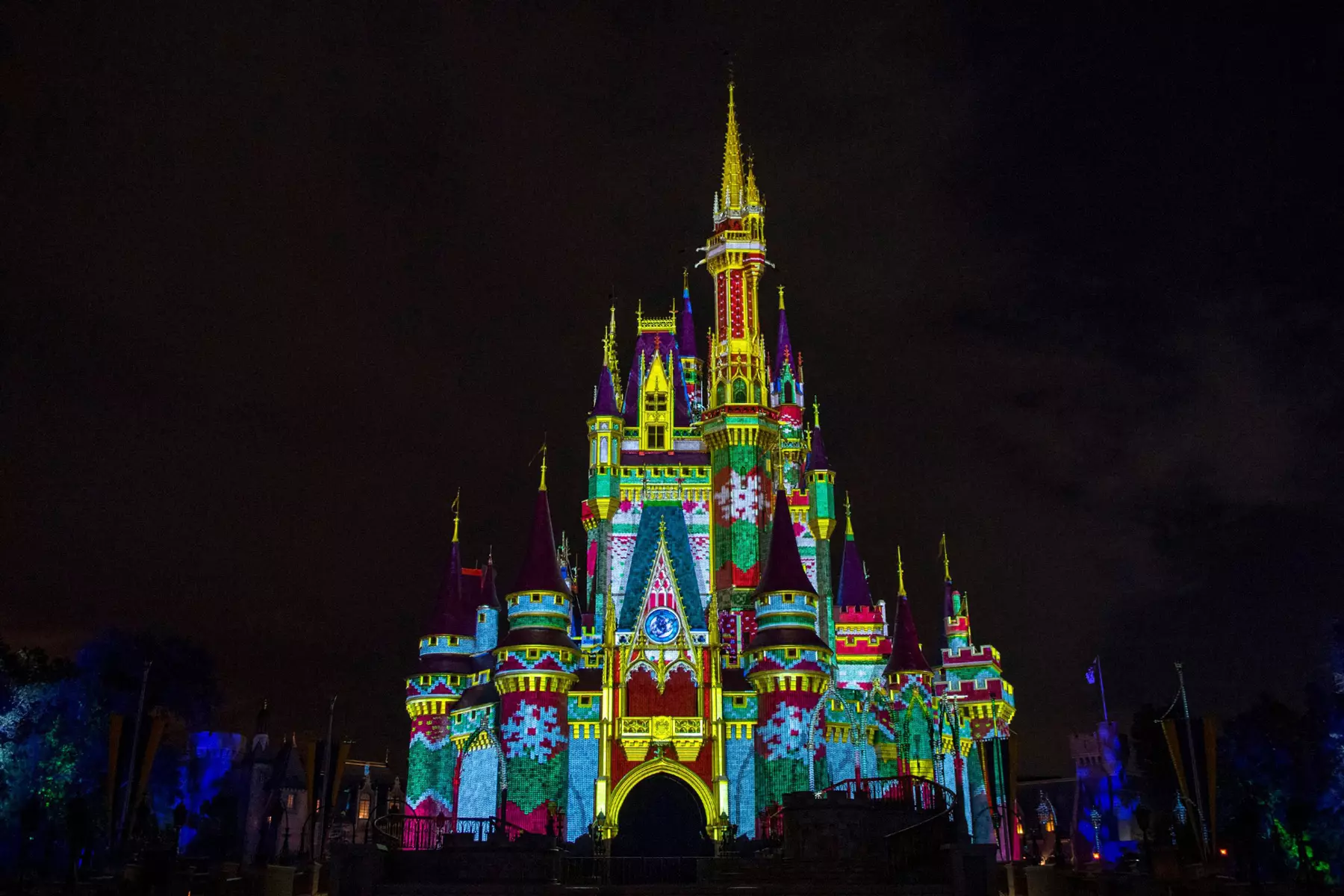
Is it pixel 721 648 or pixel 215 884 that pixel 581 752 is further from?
pixel 215 884

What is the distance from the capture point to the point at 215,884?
2438cm

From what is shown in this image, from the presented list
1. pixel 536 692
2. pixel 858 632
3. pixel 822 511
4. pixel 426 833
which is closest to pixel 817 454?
pixel 822 511

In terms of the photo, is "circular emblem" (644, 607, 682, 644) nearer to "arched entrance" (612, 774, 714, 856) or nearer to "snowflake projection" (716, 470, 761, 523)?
"arched entrance" (612, 774, 714, 856)

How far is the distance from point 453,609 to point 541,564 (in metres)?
7.24

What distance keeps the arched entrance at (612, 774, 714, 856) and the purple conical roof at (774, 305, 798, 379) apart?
1054 inches

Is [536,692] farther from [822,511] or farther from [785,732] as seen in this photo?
[822,511]

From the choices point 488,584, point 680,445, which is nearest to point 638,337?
point 680,445

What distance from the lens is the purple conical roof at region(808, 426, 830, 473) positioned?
5988 cm

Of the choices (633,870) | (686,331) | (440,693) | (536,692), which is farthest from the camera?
(686,331)

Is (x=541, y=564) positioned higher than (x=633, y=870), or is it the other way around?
(x=541, y=564)

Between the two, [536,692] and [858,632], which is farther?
[858,632]

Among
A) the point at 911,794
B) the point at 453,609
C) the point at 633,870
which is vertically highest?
the point at 453,609

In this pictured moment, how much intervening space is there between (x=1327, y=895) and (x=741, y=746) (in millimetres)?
Result: 22596

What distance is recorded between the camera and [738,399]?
54438 mm
